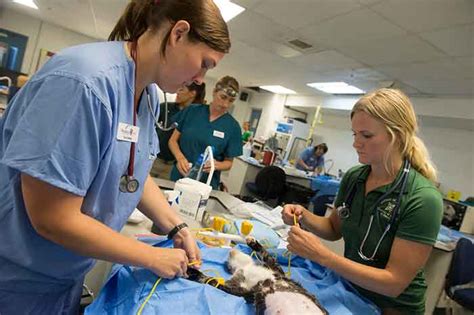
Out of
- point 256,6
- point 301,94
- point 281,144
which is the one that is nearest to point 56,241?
point 256,6

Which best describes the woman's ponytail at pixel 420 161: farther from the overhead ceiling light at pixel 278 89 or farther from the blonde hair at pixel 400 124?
the overhead ceiling light at pixel 278 89

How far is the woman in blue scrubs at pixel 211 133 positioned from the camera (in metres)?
2.26

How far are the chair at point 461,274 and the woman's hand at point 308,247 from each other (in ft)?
8.03

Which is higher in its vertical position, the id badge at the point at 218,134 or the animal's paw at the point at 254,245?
the id badge at the point at 218,134

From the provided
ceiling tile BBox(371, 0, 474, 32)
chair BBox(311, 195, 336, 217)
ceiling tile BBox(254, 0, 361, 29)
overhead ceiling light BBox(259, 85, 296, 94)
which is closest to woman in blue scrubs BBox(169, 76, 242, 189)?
ceiling tile BBox(254, 0, 361, 29)

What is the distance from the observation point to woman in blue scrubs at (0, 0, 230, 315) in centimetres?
56

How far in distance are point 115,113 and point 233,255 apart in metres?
0.58

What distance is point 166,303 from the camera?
0.74 meters

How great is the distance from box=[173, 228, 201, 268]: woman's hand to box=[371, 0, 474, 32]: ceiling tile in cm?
290

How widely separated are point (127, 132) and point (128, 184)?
5.2 inches

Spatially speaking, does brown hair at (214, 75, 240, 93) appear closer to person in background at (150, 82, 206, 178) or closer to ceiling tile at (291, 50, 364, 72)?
person in background at (150, 82, 206, 178)

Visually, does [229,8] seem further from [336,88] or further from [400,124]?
[336,88]

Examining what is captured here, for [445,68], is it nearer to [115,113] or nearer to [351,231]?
[351,231]

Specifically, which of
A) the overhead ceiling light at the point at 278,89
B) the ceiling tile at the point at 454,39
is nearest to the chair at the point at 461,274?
the ceiling tile at the point at 454,39
